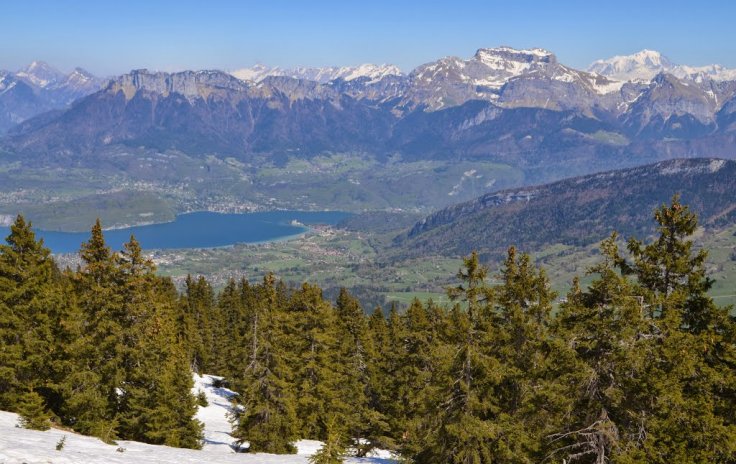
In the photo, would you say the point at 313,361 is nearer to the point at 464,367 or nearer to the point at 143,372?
the point at 143,372

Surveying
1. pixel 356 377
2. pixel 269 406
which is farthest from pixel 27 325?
pixel 356 377

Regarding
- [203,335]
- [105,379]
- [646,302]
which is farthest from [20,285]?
[203,335]

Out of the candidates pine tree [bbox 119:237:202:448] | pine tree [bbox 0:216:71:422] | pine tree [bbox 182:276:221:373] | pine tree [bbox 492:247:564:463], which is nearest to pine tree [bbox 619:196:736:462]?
pine tree [bbox 492:247:564:463]

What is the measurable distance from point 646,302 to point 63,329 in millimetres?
34297

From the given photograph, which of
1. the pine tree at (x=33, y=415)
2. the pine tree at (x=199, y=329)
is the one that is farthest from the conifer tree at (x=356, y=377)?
the pine tree at (x=33, y=415)

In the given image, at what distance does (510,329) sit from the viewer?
30.3m

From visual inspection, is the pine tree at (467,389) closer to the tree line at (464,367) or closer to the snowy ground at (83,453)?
the tree line at (464,367)

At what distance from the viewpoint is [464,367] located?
29.5 metres

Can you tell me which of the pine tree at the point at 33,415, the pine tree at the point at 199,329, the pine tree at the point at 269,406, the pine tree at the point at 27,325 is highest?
the pine tree at the point at 27,325

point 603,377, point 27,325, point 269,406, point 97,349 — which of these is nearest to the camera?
point 603,377

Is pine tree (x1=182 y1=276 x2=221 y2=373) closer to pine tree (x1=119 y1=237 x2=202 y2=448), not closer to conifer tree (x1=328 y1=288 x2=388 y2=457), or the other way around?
conifer tree (x1=328 y1=288 x2=388 y2=457)

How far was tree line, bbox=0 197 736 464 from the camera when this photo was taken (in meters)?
21.0

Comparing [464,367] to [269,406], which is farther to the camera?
[269,406]

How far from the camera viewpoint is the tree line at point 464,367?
21.0m
